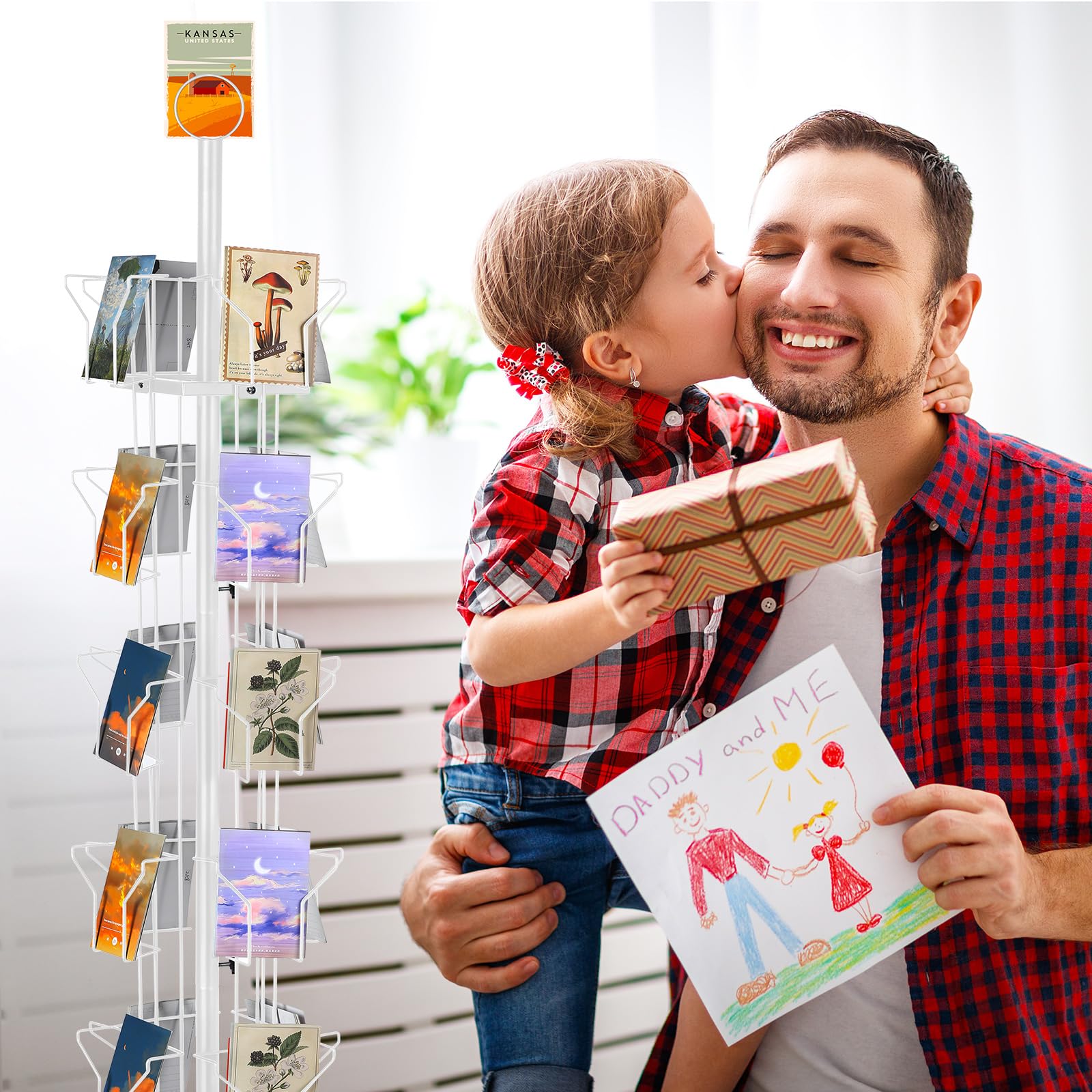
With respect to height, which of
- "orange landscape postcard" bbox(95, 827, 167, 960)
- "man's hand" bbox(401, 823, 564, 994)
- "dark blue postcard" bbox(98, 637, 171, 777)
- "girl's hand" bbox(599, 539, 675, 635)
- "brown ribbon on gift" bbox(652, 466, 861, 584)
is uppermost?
"brown ribbon on gift" bbox(652, 466, 861, 584)

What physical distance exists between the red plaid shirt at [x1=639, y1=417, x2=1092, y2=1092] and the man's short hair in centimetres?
22

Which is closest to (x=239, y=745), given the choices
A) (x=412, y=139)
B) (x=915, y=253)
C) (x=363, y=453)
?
(x=915, y=253)

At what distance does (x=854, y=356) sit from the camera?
1.20m

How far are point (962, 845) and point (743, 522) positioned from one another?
0.37 meters

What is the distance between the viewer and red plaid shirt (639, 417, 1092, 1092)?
1.07 m

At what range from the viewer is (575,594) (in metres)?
1.16

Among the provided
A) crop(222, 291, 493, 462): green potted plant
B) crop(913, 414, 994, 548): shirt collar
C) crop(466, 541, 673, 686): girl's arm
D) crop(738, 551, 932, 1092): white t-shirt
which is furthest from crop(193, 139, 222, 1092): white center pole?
crop(222, 291, 493, 462): green potted plant

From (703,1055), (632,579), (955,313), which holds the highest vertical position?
(955,313)

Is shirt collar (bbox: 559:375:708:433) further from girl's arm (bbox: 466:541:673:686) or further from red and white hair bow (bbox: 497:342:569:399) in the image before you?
girl's arm (bbox: 466:541:673:686)

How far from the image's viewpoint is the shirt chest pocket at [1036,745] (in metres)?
1.09

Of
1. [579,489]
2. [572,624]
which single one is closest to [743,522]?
[572,624]

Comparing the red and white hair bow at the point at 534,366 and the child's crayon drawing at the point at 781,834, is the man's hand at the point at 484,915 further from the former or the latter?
the red and white hair bow at the point at 534,366

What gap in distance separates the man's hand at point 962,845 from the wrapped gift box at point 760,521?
25 cm

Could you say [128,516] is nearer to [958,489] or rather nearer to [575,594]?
Answer: [575,594]
